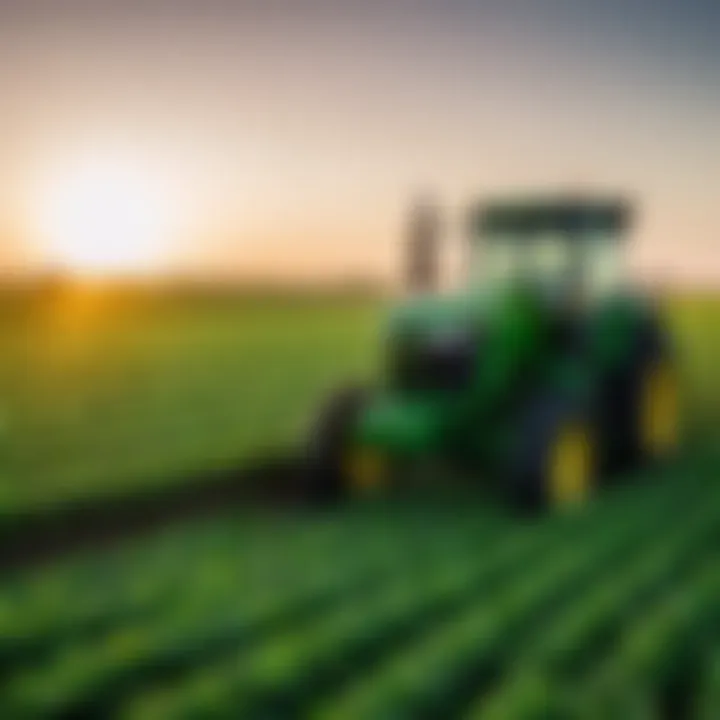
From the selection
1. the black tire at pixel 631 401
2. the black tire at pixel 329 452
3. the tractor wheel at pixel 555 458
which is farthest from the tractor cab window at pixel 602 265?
the black tire at pixel 329 452

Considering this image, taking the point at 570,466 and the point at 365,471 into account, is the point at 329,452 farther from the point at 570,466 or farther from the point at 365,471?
the point at 570,466

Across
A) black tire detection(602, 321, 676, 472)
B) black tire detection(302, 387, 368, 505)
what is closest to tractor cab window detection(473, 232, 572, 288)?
black tire detection(602, 321, 676, 472)

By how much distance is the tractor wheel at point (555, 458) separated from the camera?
7.88 feet

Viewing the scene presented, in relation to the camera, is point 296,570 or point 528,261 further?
point 528,261

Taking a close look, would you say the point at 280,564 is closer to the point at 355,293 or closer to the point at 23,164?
the point at 355,293

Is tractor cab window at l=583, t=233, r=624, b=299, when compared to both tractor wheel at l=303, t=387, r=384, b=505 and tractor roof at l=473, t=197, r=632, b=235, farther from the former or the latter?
tractor wheel at l=303, t=387, r=384, b=505

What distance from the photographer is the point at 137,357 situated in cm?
221

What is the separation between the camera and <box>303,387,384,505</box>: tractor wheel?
8.03 feet

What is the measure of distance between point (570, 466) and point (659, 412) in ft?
→ 0.66

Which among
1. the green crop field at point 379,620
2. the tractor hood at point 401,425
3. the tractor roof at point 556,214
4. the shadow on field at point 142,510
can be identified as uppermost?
the tractor roof at point 556,214

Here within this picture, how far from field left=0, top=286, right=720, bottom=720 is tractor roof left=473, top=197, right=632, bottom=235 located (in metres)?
0.22

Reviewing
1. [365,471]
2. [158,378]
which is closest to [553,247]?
[365,471]

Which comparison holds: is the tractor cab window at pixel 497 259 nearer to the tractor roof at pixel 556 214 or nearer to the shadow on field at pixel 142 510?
the tractor roof at pixel 556 214

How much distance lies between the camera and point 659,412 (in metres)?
2.55
